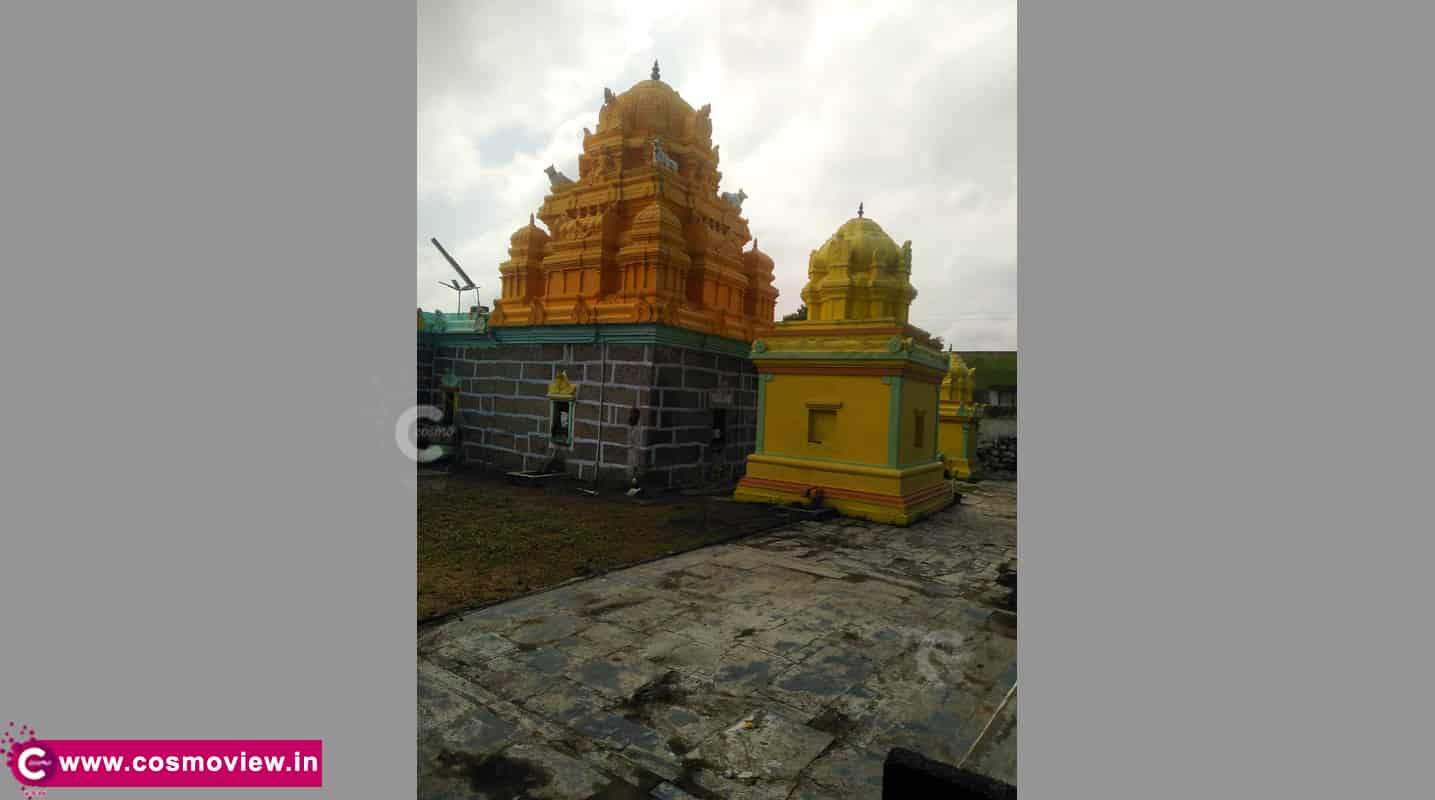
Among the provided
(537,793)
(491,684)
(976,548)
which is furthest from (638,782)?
(976,548)

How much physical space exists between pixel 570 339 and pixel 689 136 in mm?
6113

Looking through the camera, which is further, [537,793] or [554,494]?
[554,494]

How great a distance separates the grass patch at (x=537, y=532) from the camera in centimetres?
632

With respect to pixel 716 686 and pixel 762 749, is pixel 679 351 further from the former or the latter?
pixel 762 749

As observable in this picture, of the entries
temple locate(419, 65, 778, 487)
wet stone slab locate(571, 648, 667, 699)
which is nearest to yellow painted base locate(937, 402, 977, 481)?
temple locate(419, 65, 778, 487)

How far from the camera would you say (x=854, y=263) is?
46.1ft

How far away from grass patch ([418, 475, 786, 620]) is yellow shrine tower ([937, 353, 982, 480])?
34.8 ft

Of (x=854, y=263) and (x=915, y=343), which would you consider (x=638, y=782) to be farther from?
(x=854, y=263)

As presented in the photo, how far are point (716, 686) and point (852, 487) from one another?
7562 millimetres

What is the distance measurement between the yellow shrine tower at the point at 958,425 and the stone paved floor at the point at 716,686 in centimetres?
1371
